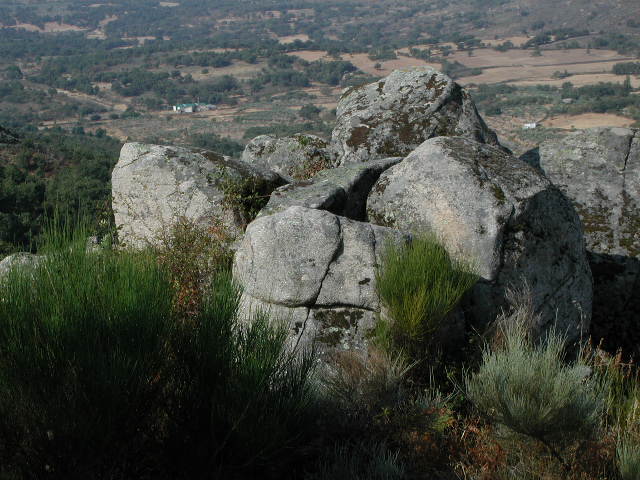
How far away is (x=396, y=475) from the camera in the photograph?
12.4ft

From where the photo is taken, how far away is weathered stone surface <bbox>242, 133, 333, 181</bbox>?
384 inches

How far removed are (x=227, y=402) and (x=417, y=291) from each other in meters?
1.87

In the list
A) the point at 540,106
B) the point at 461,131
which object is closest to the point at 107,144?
the point at 540,106

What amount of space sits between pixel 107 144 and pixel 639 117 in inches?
2124

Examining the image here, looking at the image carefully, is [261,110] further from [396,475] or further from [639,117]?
[396,475]

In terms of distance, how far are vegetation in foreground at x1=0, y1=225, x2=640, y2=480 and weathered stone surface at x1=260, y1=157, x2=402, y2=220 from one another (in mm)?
1928

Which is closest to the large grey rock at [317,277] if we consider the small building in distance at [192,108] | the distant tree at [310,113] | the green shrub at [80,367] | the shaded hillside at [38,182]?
the green shrub at [80,367]

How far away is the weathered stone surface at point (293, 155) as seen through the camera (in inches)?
384

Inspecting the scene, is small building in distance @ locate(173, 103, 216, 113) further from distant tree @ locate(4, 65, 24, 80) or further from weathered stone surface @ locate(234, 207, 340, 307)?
weathered stone surface @ locate(234, 207, 340, 307)

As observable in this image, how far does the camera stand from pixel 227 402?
140 inches

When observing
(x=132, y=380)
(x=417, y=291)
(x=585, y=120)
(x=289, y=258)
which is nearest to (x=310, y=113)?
(x=585, y=120)

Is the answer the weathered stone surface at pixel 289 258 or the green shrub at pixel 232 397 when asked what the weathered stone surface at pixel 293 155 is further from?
the green shrub at pixel 232 397

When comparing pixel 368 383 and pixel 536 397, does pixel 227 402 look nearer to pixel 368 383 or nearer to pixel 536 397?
pixel 368 383

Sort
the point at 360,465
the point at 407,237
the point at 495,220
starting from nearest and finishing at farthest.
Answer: the point at 360,465
the point at 407,237
the point at 495,220
